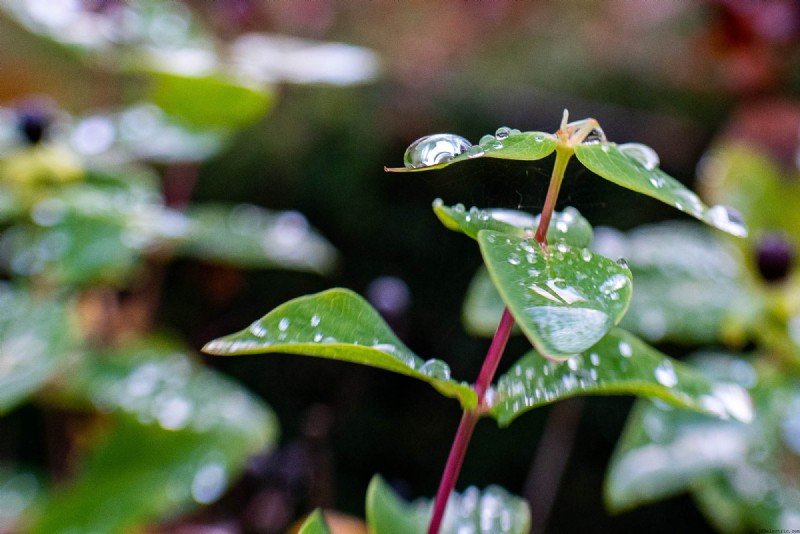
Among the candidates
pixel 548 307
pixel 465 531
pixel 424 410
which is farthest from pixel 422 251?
pixel 548 307

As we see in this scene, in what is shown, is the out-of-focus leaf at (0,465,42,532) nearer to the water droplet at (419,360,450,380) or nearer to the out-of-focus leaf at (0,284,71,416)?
the out-of-focus leaf at (0,284,71,416)

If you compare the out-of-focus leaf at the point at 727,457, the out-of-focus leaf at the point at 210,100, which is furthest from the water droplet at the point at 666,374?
the out-of-focus leaf at the point at 210,100

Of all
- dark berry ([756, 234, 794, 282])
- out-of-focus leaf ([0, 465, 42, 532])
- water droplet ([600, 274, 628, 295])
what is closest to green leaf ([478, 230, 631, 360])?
water droplet ([600, 274, 628, 295])

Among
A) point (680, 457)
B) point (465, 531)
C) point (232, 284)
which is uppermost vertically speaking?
point (465, 531)

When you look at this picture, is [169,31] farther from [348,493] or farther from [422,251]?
[348,493]

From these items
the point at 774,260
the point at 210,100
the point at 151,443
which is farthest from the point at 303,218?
the point at 774,260

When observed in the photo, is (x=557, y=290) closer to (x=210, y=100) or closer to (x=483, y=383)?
(x=483, y=383)

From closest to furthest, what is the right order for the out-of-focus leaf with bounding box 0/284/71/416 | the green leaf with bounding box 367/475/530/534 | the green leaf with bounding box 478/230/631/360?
the green leaf with bounding box 478/230/631/360, the green leaf with bounding box 367/475/530/534, the out-of-focus leaf with bounding box 0/284/71/416

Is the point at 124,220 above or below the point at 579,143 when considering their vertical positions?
below
